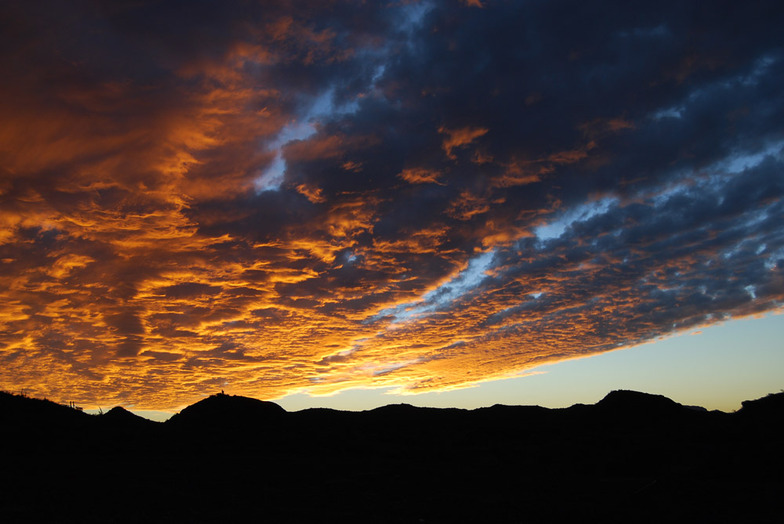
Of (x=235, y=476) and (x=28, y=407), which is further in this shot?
(x=28, y=407)

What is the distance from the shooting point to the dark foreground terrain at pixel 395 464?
17.0 meters

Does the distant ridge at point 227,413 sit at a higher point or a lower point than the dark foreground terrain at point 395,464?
higher

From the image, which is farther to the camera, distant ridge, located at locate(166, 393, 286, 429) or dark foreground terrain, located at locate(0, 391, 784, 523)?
distant ridge, located at locate(166, 393, 286, 429)

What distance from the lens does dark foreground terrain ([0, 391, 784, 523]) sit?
1700 cm

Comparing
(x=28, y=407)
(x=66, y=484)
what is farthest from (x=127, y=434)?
(x=66, y=484)

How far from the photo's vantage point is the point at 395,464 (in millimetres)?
28844

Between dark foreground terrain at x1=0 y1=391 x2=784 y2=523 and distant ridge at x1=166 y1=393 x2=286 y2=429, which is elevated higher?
distant ridge at x1=166 y1=393 x2=286 y2=429

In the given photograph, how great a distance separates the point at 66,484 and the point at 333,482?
12219mm

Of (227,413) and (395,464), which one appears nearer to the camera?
(395,464)

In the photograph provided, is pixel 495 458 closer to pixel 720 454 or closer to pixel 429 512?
pixel 720 454

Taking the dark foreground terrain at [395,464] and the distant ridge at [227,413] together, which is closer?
Result: the dark foreground terrain at [395,464]

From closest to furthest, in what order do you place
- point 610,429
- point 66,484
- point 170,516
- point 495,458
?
point 170,516 < point 66,484 < point 495,458 < point 610,429

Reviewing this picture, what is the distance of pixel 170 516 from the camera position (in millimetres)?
15906

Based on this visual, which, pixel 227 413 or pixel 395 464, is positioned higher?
pixel 227 413
